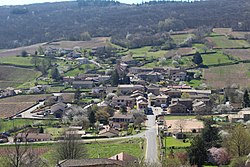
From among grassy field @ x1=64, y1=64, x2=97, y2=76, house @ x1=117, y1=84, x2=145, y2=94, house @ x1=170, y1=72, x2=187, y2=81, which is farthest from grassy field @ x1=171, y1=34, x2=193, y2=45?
house @ x1=117, y1=84, x2=145, y2=94

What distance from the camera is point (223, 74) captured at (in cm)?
6003

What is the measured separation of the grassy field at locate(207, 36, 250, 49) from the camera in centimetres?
7612

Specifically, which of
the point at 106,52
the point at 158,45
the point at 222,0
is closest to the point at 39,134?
the point at 106,52

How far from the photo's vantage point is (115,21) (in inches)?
4919

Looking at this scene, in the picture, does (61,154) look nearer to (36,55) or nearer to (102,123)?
(102,123)

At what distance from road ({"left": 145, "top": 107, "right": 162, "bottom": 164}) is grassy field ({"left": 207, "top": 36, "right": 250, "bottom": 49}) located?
34.9 m

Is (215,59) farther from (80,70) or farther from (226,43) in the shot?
(80,70)

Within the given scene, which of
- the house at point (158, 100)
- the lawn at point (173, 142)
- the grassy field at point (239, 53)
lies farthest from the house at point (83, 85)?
the lawn at point (173, 142)

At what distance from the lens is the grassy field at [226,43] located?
76125 mm

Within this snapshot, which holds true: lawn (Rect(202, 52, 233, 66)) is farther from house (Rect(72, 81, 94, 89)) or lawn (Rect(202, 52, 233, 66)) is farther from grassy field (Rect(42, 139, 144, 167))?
grassy field (Rect(42, 139, 144, 167))

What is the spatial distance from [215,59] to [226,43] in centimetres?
1257

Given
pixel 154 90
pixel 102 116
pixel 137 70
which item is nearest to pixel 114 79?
pixel 154 90

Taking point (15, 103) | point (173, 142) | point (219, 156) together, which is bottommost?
point (15, 103)

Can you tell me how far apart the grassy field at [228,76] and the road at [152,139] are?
1341cm
